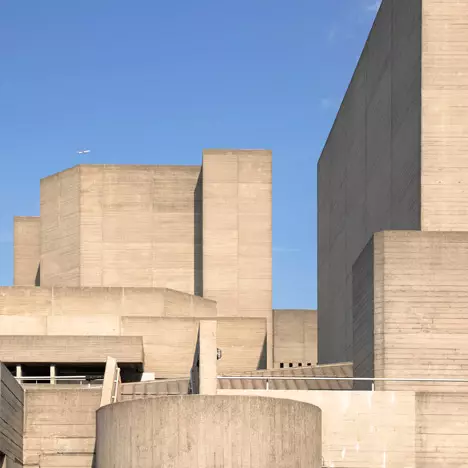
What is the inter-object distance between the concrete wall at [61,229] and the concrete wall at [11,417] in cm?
2838

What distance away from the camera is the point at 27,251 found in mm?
59000

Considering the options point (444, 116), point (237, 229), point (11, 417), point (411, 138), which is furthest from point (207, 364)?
point (237, 229)

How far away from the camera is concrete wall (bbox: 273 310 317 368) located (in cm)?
5906

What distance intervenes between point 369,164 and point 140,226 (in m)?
17.5

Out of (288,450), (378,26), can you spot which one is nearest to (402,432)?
(288,450)

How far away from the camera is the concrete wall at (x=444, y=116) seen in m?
28.3

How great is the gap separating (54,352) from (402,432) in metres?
19.3

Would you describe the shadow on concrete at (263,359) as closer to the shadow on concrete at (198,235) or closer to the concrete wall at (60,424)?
the shadow on concrete at (198,235)

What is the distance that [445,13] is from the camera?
29.0 m

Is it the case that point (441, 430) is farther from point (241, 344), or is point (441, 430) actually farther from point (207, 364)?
point (241, 344)

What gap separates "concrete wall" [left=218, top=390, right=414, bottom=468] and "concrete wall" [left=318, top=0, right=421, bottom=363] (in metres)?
6.99

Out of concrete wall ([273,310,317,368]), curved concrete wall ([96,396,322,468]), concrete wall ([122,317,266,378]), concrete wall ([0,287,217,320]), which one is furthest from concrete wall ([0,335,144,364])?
concrete wall ([273,310,317,368])

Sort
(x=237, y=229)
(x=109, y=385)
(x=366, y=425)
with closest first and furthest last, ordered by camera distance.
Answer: (x=109, y=385)
(x=366, y=425)
(x=237, y=229)

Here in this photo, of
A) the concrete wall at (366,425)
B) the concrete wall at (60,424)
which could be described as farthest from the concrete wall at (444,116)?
the concrete wall at (60,424)
